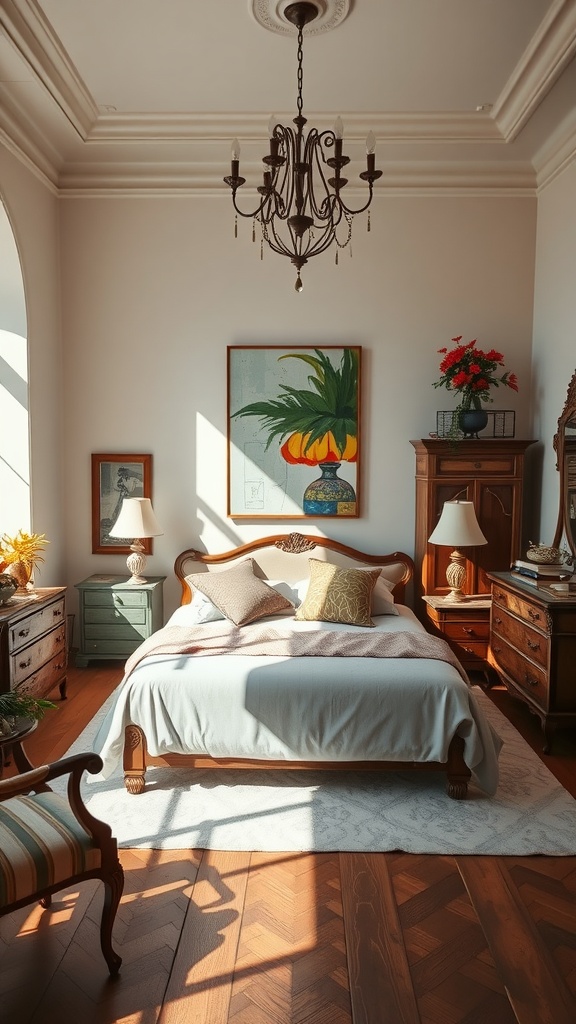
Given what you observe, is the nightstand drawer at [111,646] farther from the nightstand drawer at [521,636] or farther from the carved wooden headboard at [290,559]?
the nightstand drawer at [521,636]

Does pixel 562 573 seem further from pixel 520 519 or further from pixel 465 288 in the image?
pixel 465 288

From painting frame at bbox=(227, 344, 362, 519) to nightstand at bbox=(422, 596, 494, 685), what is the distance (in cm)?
109

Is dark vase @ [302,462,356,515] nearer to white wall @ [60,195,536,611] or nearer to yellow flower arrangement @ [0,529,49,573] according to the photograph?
white wall @ [60,195,536,611]

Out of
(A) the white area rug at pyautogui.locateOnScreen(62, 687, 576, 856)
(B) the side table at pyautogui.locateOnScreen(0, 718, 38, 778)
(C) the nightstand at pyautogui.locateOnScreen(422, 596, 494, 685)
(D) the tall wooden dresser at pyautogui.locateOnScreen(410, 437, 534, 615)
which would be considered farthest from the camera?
(D) the tall wooden dresser at pyautogui.locateOnScreen(410, 437, 534, 615)

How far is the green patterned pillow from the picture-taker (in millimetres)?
4863

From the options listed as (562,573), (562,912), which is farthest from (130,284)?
(562,912)

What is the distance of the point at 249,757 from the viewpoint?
148 inches

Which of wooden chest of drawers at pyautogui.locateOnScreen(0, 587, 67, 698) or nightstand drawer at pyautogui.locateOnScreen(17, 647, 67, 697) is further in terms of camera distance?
nightstand drawer at pyautogui.locateOnScreen(17, 647, 67, 697)

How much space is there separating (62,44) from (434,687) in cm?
402

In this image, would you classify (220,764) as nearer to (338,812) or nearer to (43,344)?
(338,812)

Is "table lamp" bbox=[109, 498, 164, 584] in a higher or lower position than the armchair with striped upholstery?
higher

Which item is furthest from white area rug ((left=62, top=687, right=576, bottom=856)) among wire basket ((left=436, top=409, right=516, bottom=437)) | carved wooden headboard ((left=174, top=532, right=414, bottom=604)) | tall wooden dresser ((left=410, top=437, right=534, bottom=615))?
wire basket ((left=436, top=409, right=516, bottom=437))

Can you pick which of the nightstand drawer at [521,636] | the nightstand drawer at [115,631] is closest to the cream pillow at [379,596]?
the nightstand drawer at [521,636]

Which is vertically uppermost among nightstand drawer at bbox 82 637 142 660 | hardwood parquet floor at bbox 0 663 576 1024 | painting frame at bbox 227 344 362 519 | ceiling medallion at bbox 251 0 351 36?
ceiling medallion at bbox 251 0 351 36
